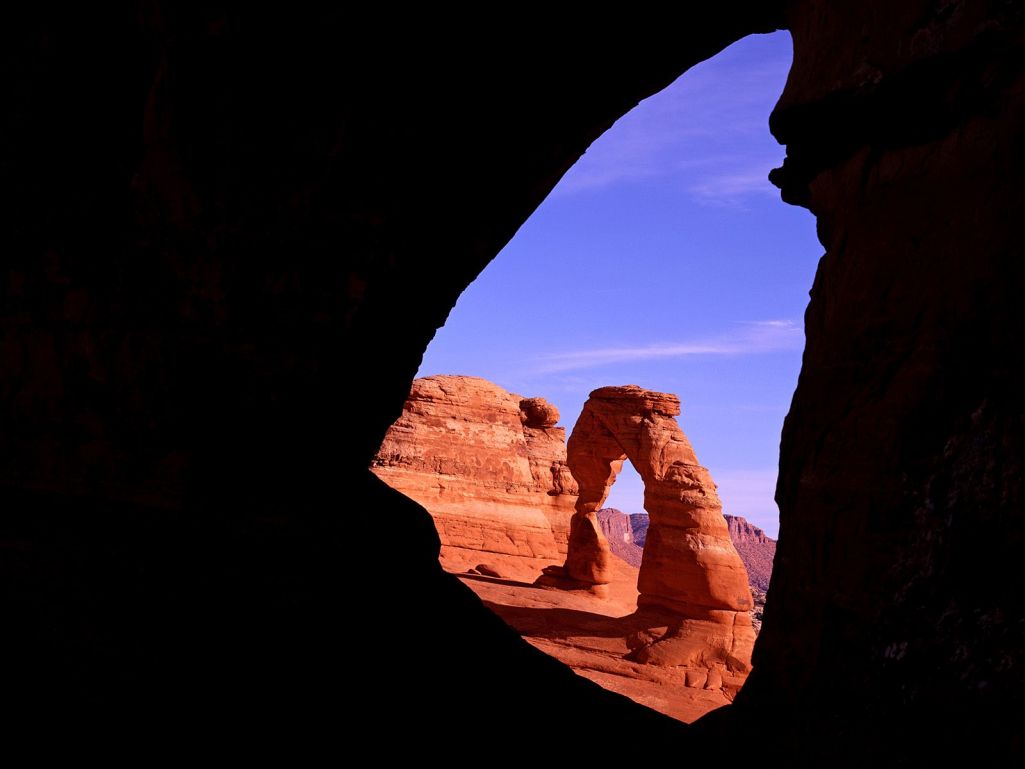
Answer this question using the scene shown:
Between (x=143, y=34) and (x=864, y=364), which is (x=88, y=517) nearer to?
(x=143, y=34)

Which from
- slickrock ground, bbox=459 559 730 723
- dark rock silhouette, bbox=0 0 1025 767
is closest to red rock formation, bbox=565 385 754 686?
slickrock ground, bbox=459 559 730 723

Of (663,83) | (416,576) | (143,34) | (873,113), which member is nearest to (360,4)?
(143,34)

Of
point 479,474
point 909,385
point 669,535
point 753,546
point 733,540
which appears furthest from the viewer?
point 753,546

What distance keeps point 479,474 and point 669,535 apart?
10036 millimetres

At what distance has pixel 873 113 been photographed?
2.43 m

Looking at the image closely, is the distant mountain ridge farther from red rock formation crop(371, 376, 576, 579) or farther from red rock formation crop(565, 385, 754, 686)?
red rock formation crop(565, 385, 754, 686)

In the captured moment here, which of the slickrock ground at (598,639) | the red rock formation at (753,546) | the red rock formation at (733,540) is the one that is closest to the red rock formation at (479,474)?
the slickrock ground at (598,639)

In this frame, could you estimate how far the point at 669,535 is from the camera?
15.5 m

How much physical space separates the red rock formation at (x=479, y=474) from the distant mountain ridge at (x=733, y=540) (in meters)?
43.9

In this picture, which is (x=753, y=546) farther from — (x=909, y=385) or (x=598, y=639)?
(x=909, y=385)

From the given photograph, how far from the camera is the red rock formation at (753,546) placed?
7312cm

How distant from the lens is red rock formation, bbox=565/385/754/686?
543 inches

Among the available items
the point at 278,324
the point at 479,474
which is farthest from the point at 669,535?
the point at 278,324

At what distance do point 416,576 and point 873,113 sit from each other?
9.08 feet
